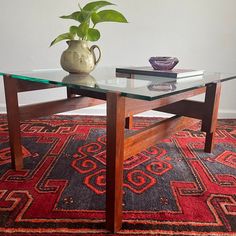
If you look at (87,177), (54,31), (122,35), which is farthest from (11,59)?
(87,177)

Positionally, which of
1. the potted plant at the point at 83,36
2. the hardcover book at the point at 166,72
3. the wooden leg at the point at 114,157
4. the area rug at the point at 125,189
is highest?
the potted plant at the point at 83,36

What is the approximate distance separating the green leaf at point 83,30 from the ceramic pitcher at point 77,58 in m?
0.03

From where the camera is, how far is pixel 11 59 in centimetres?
179

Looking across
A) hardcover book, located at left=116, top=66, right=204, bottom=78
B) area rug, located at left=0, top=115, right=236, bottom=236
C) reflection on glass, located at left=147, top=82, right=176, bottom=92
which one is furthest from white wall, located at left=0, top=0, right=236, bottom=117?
reflection on glass, located at left=147, top=82, right=176, bottom=92

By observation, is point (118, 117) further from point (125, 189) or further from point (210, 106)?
point (210, 106)

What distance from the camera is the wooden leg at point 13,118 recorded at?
0.91 metres

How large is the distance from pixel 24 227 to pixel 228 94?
5.46 feet

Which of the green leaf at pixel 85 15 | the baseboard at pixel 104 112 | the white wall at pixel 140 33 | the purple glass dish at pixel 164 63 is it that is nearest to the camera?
the green leaf at pixel 85 15

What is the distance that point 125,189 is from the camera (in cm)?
89

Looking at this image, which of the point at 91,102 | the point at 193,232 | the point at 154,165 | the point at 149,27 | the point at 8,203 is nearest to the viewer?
the point at 193,232

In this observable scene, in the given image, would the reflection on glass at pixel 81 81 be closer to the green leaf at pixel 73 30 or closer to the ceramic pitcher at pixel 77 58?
the ceramic pitcher at pixel 77 58

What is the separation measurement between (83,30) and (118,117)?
0.47 metres

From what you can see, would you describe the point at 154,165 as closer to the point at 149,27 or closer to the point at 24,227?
the point at 24,227

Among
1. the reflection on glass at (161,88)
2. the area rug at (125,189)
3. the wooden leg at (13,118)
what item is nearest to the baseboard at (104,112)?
the area rug at (125,189)
